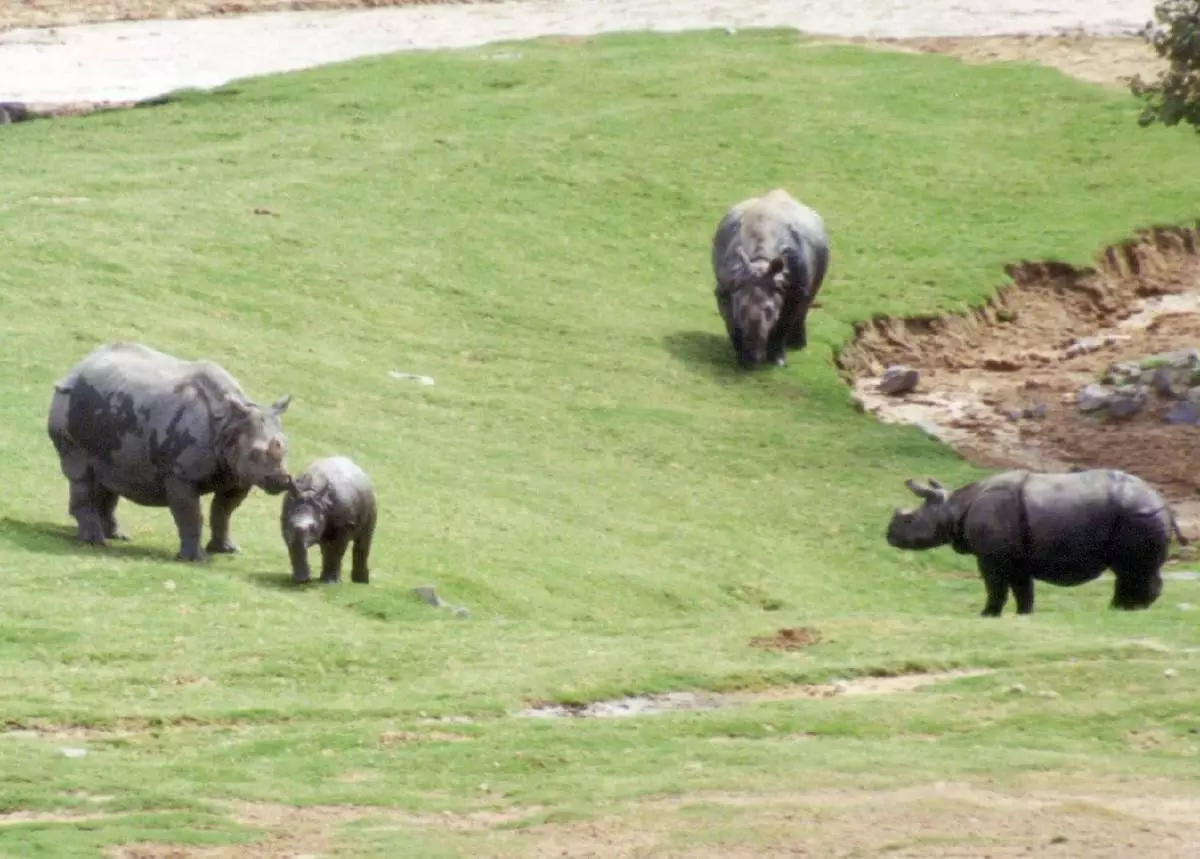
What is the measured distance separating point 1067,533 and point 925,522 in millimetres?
1709

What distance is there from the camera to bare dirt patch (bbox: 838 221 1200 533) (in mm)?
32500

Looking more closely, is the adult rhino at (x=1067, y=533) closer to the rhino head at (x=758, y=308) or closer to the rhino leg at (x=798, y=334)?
the rhino head at (x=758, y=308)

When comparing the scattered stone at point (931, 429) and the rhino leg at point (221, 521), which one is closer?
the rhino leg at point (221, 521)

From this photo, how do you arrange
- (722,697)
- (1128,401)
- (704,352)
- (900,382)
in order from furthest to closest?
1. (704,352)
2. (900,382)
3. (1128,401)
4. (722,697)

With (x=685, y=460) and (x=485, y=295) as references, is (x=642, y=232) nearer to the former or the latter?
(x=485, y=295)

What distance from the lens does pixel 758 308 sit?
3475cm

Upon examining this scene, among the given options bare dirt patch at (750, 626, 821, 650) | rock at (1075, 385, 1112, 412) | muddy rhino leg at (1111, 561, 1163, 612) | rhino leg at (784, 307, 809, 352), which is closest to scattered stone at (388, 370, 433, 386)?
rhino leg at (784, 307, 809, 352)

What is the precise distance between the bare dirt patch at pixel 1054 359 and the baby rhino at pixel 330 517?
1059 centimetres

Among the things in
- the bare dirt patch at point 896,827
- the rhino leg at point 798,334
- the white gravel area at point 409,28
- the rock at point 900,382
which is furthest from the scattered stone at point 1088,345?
the bare dirt patch at point 896,827

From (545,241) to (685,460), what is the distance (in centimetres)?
932

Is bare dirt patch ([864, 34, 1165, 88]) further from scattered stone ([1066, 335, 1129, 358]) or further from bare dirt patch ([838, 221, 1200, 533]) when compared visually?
scattered stone ([1066, 335, 1129, 358])

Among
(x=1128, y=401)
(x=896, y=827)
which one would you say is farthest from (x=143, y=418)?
(x=1128, y=401)

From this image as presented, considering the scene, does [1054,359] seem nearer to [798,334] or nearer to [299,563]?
[798,334]

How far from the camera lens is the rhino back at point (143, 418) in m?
22.2
